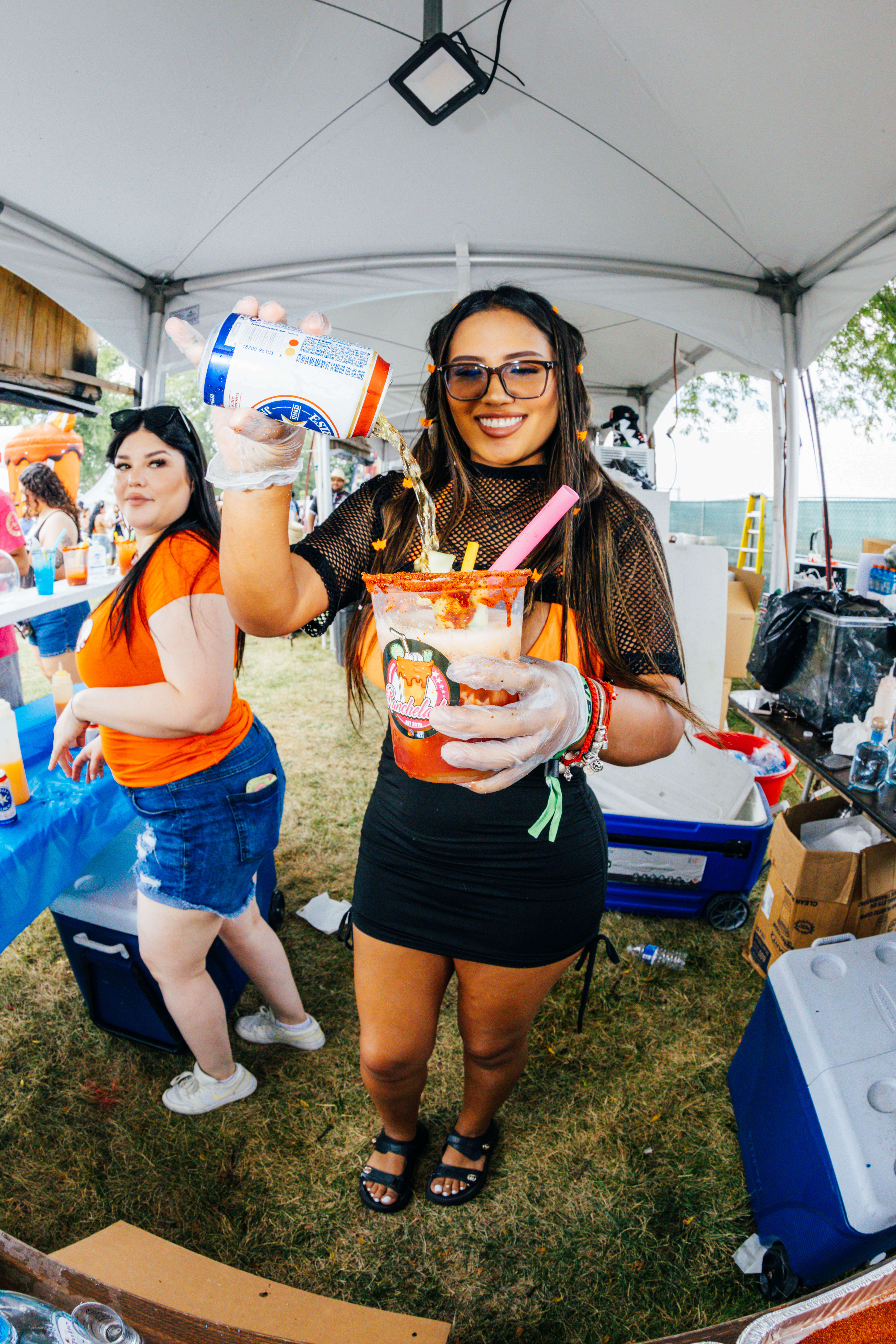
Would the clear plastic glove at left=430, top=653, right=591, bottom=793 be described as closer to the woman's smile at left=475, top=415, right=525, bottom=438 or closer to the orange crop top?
the woman's smile at left=475, top=415, right=525, bottom=438

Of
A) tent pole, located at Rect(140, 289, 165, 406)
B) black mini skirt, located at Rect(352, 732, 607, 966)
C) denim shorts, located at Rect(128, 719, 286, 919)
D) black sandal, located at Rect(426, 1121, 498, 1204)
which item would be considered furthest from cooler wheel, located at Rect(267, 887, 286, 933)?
tent pole, located at Rect(140, 289, 165, 406)

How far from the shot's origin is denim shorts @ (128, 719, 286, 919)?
166cm

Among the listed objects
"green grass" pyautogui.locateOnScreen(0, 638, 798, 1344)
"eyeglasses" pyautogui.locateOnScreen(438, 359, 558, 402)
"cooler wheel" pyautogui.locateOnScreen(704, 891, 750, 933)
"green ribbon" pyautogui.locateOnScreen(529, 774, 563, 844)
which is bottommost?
"green grass" pyautogui.locateOnScreen(0, 638, 798, 1344)

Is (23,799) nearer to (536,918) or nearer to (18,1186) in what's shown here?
(18,1186)

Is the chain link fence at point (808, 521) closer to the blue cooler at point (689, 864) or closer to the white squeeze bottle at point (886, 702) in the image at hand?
the blue cooler at point (689, 864)

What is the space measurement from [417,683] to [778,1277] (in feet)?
5.47

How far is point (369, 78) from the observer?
2.93 meters

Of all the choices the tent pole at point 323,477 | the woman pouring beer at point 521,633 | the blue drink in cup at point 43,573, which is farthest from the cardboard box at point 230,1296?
the tent pole at point 323,477

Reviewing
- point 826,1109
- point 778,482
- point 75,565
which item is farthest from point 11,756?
point 778,482

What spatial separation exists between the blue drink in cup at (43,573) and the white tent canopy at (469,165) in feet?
4.17

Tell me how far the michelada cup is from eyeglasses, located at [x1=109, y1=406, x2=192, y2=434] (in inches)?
45.5

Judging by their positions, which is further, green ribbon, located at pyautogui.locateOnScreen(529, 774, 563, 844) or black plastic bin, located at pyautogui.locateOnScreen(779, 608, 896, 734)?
black plastic bin, located at pyautogui.locateOnScreen(779, 608, 896, 734)

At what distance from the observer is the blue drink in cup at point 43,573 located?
342 centimetres

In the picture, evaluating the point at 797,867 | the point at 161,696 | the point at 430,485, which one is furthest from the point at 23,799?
the point at 797,867
